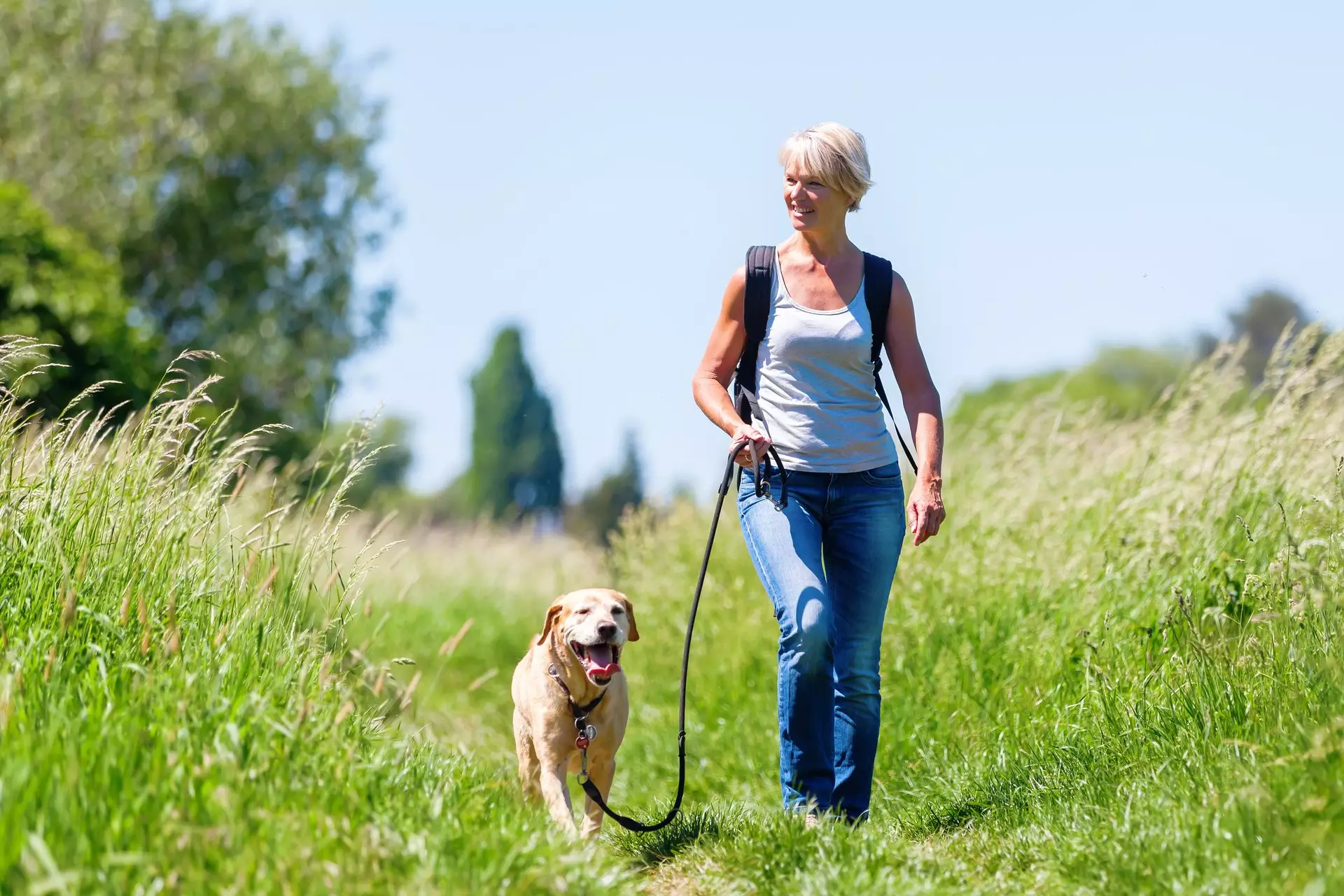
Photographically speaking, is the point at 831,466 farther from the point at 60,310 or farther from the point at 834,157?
the point at 60,310

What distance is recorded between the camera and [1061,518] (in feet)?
23.6

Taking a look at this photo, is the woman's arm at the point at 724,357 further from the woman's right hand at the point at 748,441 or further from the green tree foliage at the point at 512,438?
the green tree foliage at the point at 512,438

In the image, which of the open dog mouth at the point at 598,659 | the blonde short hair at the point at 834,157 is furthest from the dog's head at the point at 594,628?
the blonde short hair at the point at 834,157

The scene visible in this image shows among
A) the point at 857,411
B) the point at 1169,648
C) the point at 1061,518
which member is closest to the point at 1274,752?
the point at 1169,648

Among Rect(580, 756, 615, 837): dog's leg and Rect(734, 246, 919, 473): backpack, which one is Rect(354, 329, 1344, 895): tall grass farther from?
Rect(734, 246, 919, 473): backpack

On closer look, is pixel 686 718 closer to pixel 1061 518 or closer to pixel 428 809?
pixel 1061 518

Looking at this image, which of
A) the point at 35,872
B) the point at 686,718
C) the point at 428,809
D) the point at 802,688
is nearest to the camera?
the point at 35,872

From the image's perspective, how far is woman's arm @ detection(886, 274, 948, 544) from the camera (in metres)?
4.64

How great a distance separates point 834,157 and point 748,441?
3.48 ft

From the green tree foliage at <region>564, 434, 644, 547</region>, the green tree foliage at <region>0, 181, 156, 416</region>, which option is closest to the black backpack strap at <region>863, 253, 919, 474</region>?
the green tree foliage at <region>0, 181, 156, 416</region>

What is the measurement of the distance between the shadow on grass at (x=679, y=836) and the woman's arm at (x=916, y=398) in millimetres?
1168

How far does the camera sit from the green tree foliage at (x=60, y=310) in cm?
1352

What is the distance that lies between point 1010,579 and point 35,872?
16.6 ft

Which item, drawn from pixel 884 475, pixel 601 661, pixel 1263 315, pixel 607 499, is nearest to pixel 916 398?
pixel 884 475
